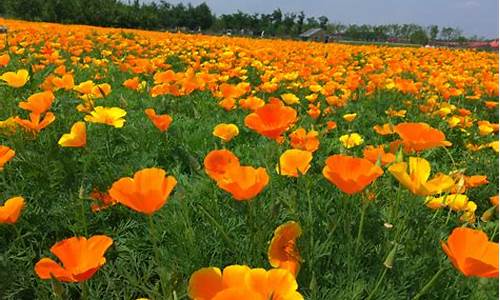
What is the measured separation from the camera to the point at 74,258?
100cm

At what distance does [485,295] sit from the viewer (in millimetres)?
1256

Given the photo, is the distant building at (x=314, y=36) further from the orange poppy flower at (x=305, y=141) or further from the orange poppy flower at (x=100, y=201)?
the orange poppy flower at (x=100, y=201)

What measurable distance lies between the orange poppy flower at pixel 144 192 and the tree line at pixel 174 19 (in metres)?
33.1

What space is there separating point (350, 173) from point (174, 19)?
69.0m

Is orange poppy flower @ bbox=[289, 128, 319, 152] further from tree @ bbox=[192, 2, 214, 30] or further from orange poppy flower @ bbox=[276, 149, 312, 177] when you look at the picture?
tree @ bbox=[192, 2, 214, 30]

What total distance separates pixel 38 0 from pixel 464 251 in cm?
3549

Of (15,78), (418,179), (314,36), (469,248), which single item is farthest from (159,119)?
(314,36)

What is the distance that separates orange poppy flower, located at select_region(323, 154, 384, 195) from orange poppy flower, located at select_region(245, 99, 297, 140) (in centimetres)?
31

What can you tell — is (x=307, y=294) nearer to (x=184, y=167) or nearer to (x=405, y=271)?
(x=405, y=271)

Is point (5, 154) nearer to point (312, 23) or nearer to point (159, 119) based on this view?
point (159, 119)

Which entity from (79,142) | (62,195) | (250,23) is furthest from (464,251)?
(250,23)

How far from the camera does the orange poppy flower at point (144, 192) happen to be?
1.00m

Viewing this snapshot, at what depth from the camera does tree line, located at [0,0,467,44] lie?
3194 cm

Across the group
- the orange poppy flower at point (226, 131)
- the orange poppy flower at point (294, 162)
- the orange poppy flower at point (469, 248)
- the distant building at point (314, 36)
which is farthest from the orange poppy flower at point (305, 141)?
the distant building at point (314, 36)
